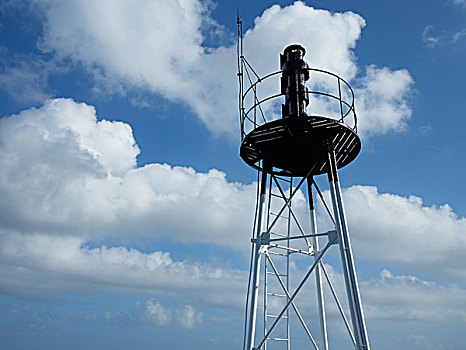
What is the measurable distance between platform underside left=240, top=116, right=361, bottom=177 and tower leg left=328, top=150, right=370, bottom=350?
1046mm

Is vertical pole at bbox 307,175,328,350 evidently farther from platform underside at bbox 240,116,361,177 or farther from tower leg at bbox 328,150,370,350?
tower leg at bbox 328,150,370,350

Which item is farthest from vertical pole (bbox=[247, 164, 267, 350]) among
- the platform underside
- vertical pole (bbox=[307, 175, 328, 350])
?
vertical pole (bbox=[307, 175, 328, 350])

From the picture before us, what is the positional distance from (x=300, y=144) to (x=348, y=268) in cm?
477

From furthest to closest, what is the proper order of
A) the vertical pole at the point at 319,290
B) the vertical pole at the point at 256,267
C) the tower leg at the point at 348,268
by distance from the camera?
the vertical pole at the point at 319,290
the vertical pole at the point at 256,267
the tower leg at the point at 348,268

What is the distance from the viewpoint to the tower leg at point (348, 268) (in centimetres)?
1387

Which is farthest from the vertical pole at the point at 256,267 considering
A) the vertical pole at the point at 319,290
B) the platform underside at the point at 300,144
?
the vertical pole at the point at 319,290

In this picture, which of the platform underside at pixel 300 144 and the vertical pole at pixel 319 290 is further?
the vertical pole at pixel 319 290

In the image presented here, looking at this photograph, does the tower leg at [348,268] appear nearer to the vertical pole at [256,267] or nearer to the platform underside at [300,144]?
the platform underside at [300,144]

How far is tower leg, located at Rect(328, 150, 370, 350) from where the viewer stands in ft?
45.5

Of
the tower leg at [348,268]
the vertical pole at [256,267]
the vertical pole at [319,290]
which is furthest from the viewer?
the vertical pole at [319,290]

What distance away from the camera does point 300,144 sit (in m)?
16.6

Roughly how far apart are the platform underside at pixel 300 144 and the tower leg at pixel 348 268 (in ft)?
3.43

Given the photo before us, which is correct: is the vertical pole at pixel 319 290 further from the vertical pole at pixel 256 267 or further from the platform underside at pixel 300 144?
the vertical pole at pixel 256 267

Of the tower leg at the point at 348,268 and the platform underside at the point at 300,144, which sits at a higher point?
the platform underside at the point at 300,144
